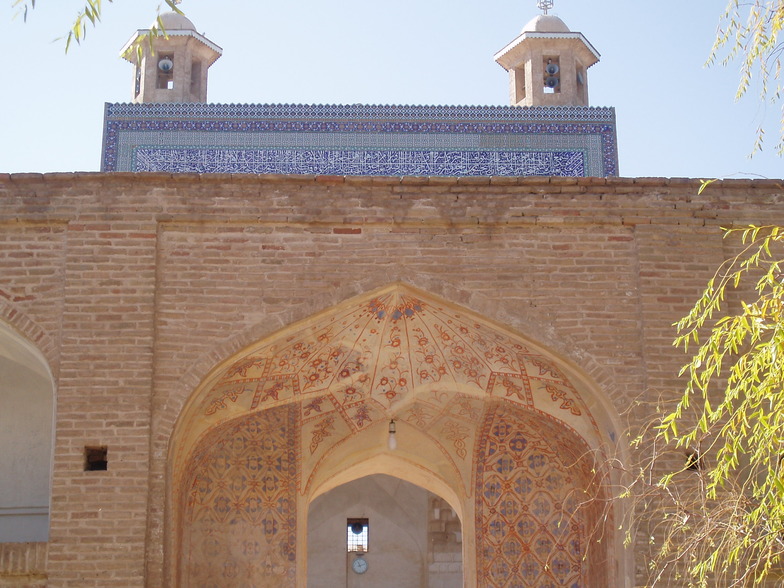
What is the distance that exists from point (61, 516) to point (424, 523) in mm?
5721

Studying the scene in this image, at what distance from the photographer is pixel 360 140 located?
32.8 feet

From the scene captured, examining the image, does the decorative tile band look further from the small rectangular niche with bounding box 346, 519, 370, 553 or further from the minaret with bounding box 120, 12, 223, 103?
the small rectangular niche with bounding box 346, 519, 370, 553

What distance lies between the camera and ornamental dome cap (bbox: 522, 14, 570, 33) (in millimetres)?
11148

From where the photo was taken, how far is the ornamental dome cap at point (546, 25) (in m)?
11.1

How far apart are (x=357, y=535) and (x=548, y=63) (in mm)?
4552

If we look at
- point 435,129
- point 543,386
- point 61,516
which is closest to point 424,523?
point 435,129

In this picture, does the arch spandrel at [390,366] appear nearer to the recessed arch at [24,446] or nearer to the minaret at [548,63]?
the recessed arch at [24,446]

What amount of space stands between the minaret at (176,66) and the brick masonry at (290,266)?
405cm

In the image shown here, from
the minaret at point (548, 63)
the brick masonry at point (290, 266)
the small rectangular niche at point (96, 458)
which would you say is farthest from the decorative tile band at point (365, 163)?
the small rectangular niche at point (96, 458)

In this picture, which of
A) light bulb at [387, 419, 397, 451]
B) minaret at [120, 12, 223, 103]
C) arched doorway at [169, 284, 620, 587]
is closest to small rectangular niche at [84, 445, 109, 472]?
arched doorway at [169, 284, 620, 587]

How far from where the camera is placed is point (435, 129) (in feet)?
33.0

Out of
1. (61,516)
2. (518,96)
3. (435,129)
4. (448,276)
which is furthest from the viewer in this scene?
(518,96)

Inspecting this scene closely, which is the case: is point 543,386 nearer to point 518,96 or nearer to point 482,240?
point 482,240

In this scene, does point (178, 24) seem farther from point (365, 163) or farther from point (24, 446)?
point (24, 446)
